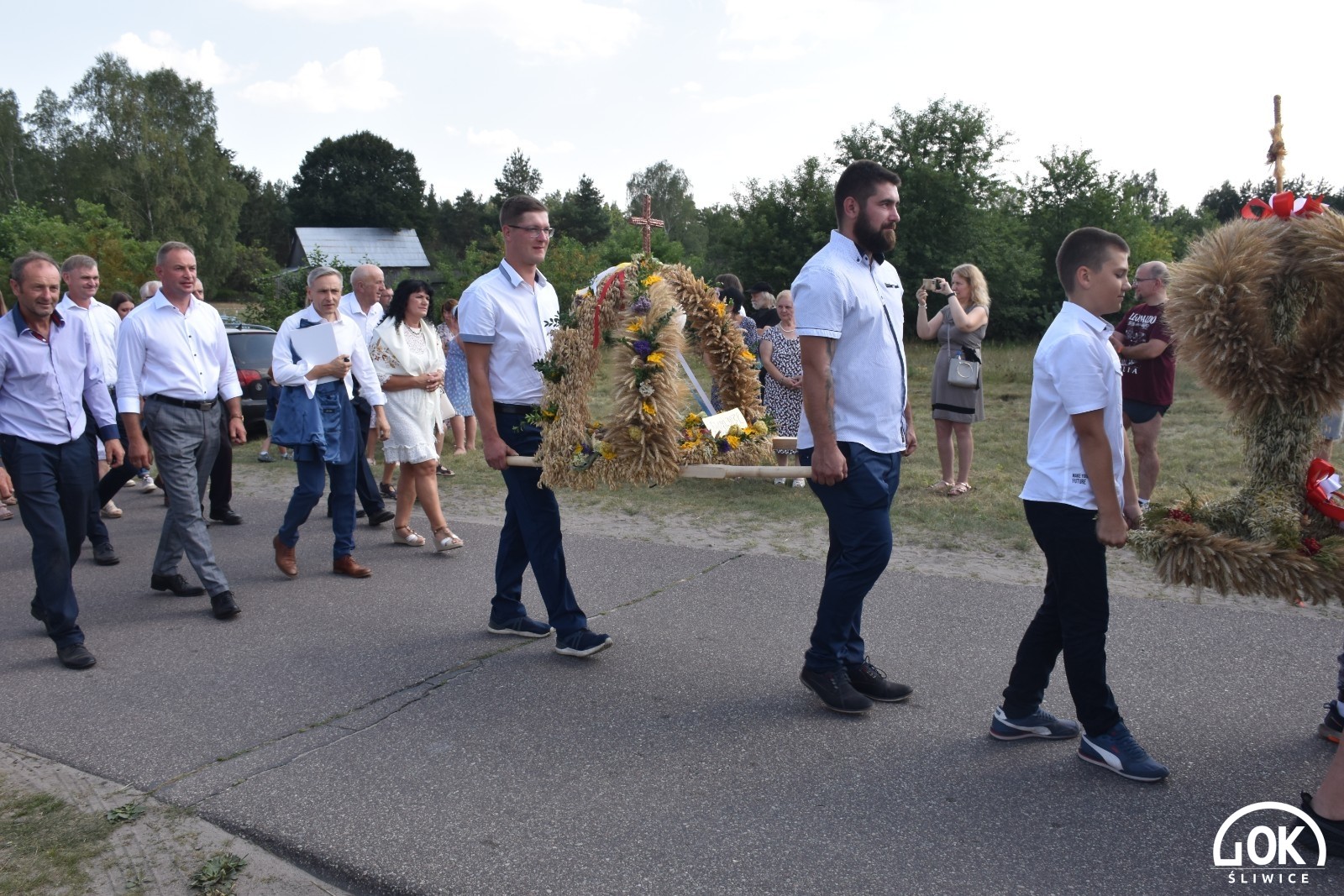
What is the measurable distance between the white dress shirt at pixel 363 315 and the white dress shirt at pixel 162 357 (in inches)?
72.7

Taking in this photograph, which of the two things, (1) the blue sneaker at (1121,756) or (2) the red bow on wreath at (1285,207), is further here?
(1) the blue sneaker at (1121,756)

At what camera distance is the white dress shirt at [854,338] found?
3.98 metres

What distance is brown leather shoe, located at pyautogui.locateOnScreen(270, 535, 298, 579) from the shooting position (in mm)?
6852

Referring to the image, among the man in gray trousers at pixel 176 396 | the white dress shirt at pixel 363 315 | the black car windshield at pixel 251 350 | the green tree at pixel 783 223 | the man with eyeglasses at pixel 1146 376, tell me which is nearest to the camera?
the man in gray trousers at pixel 176 396

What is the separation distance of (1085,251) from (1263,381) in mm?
741

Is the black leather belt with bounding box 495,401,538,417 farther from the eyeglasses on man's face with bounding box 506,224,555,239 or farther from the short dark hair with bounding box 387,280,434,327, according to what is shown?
the short dark hair with bounding box 387,280,434,327

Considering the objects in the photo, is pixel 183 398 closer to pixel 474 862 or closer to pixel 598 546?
pixel 598 546

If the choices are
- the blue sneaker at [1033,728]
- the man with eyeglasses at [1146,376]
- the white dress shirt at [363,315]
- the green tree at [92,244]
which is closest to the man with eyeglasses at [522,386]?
the blue sneaker at [1033,728]

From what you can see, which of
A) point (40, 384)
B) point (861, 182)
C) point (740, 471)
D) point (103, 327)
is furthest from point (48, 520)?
point (861, 182)

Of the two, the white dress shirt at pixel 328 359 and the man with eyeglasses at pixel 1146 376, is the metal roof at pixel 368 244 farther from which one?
the man with eyeglasses at pixel 1146 376

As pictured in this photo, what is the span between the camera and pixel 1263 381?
3.37 metres

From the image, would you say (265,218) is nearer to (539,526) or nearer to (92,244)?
(92,244)

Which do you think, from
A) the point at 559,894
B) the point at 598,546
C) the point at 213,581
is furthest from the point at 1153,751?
the point at 213,581

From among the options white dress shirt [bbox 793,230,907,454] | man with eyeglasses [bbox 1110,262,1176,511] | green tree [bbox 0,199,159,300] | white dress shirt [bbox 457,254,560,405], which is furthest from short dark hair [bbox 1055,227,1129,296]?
green tree [bbox 0,199,159,300]
